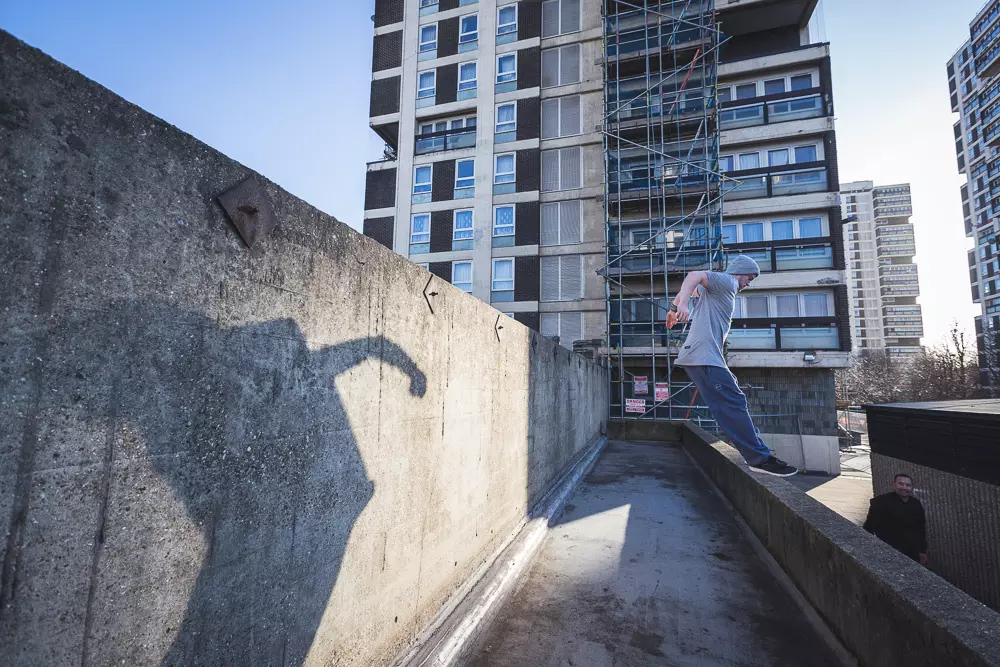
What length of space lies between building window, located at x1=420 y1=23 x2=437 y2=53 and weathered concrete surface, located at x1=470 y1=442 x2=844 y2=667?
82.8ft

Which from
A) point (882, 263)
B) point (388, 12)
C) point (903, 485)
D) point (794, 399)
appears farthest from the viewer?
point (882, 263)

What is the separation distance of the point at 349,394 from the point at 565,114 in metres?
23.1

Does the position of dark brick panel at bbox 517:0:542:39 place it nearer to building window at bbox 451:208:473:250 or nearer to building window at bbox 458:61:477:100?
building window at bbox 458:61:477:100

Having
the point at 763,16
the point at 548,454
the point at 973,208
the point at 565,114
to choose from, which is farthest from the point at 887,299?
the point at 548,454

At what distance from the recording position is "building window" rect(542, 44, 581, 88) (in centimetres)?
2216

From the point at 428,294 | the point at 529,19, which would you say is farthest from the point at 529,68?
the point at 428,294

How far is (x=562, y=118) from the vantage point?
22016 mm

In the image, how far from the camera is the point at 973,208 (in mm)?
52906

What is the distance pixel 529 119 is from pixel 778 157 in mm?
12362

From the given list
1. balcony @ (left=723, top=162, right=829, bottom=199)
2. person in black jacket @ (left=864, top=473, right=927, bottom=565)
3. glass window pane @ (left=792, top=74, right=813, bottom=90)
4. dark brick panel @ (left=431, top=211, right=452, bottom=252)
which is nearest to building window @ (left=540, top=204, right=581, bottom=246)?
dark brick panel @ (left=431, top=211, right=452, bottom=252)

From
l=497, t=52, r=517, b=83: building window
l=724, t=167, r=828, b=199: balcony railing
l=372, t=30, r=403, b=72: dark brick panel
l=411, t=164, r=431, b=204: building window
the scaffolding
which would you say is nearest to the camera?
the scaffolding

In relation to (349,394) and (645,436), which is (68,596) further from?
(645,436)

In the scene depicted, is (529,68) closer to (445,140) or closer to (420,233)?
(445,140)

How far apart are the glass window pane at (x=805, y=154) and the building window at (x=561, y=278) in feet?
38.5
